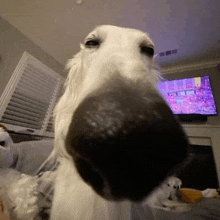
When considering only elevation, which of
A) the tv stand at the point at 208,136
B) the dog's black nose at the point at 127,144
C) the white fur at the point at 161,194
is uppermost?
the tv stand at the point at 208,136

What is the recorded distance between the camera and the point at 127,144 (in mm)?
137

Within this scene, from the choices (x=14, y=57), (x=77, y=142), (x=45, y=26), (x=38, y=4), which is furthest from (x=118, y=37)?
(x=14, y=57)

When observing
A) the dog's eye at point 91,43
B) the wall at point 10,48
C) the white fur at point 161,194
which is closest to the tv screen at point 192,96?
the white fur at point 161,194

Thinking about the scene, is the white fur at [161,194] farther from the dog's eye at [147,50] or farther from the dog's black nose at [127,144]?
the dog's eye at [147,50]

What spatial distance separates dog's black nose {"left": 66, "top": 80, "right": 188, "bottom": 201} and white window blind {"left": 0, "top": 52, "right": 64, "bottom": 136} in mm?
2211

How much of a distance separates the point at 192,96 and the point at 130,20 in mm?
1665

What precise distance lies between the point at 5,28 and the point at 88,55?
256 cm

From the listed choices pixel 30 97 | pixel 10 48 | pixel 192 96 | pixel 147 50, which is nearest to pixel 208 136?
pixel 192 96

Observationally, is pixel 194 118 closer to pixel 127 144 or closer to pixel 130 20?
pixel 130 20

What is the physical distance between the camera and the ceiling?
66.9 inches

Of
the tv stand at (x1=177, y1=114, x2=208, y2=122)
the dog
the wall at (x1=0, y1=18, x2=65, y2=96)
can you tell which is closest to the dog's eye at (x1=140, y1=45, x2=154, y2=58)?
the dog

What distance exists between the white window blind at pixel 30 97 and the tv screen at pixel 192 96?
2.37 m

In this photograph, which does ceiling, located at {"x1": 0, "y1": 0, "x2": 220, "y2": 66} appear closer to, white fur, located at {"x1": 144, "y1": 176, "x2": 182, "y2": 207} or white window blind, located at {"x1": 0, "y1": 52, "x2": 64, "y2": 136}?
white window blind, located at {"x1": 0, "y1": 52, "x2": 64, "y2": 136}

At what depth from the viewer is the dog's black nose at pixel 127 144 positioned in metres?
0.14
